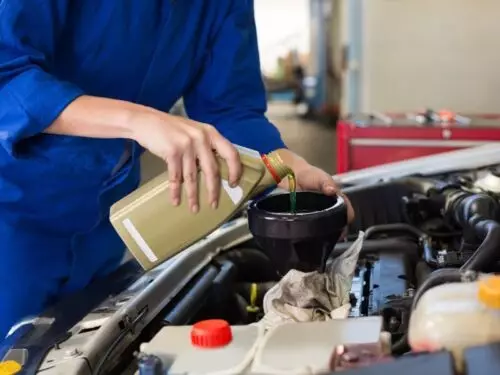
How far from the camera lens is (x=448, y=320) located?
564 mm

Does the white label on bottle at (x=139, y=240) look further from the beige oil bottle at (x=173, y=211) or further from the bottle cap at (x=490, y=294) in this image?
the bottle cap at (x=490, y=294)

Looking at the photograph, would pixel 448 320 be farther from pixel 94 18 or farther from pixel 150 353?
pixel 94 18

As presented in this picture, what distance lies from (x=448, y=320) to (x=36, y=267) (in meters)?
0.64

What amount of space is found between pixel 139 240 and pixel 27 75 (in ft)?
0.70

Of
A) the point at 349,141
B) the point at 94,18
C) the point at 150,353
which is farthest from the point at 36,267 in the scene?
the point at 349,141

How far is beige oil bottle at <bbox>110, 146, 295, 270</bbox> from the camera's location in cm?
79

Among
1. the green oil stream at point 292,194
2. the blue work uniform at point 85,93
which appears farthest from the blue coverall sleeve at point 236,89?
the green oil stream at point 292,194

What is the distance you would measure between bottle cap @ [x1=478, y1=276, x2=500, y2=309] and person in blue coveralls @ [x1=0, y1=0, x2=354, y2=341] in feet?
0.93

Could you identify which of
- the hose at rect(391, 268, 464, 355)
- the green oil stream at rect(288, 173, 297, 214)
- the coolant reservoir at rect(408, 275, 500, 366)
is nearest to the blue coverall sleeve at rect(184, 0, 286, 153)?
the green oil stream at rect(288, 173, 297, 214)

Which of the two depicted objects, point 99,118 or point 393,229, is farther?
point 393,229

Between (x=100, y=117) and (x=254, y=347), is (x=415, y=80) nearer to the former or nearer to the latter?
(x=100, y=117)

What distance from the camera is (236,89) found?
3.88 ft

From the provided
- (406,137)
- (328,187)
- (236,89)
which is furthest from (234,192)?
(406,137)

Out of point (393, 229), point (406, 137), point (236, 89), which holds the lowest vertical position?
point (406, 137)
